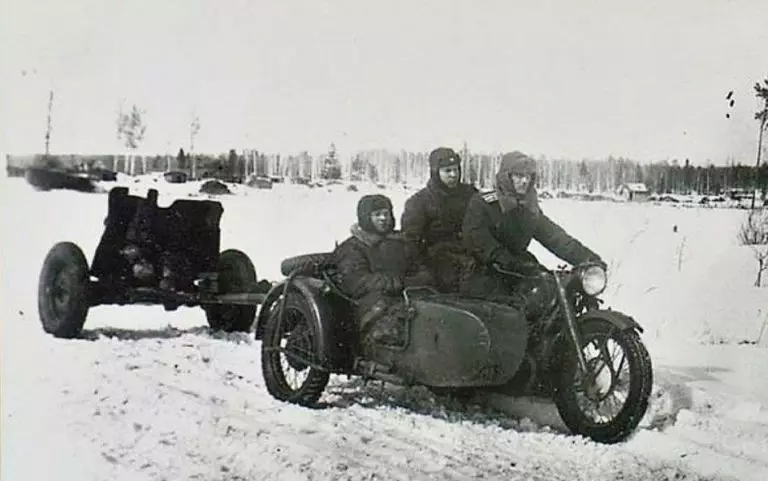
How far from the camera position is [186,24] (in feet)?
7.45

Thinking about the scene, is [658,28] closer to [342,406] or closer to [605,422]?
[605,422]

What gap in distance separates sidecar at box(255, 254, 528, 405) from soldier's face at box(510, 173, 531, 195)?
23 cm

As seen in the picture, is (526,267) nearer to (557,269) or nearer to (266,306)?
(557,269)

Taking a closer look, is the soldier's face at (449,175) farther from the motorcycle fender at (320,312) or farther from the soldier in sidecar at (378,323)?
the motorcycle fender at (320,312)

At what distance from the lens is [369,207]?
218 cm

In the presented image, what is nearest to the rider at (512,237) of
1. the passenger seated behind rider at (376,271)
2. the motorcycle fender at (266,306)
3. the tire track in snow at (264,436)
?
the passenger seated behind rider at (376,271)

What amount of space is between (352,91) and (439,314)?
18.5 inches

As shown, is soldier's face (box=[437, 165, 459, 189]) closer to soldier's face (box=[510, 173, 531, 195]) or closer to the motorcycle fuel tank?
soldier's face (box=[510, 173, 531, 195])

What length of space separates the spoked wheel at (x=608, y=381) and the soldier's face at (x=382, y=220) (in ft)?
1.34

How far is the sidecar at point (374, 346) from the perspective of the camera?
211 cm

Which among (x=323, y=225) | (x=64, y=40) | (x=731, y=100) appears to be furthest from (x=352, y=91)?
(x=731, y=100)

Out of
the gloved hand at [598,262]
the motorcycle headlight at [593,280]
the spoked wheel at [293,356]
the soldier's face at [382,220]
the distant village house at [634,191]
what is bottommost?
the spoked wheel at [293,356]

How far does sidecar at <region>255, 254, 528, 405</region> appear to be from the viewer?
2105mm

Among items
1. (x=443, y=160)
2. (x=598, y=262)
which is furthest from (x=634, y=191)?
(x=443, y=160)
